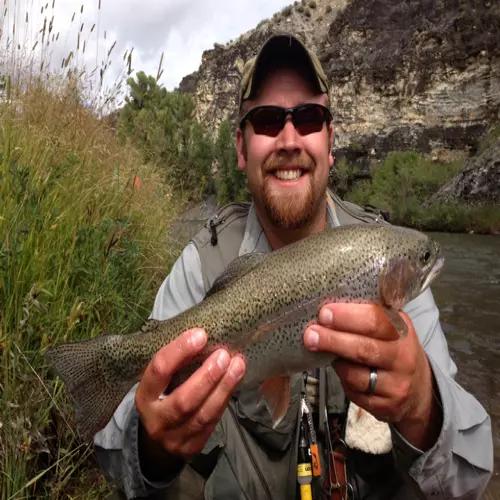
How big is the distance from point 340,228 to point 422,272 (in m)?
0.44

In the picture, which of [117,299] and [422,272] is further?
[117,299]

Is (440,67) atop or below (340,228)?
atop

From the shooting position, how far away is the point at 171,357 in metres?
1.73

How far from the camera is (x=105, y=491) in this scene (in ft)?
8.20

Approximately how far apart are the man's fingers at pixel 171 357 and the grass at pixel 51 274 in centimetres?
70

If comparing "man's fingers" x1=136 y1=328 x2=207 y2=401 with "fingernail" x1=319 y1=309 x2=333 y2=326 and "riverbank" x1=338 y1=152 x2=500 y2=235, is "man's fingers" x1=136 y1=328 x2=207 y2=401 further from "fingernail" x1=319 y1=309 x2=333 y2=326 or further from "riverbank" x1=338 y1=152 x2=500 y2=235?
"riverbank" x1=338 y1=152 x2=500 y2=235

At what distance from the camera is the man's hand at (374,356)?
1667 millimetres

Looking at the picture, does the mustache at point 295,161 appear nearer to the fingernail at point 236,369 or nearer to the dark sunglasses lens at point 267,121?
the dark sunglasses lens at point 267,121

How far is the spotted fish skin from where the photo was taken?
186 cm

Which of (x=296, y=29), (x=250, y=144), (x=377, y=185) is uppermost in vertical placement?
(x=296, y=29)

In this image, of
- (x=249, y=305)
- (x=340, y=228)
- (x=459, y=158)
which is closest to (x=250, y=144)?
(x=340, y=228)

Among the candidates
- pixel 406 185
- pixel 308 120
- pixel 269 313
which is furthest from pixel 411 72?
pixel 269 313

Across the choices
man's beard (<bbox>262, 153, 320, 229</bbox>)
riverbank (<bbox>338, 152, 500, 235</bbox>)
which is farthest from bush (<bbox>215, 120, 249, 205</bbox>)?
man's beard (<bbox>262, 153, 320, 229</bbox>)

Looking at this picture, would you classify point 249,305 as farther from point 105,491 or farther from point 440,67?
point 440,67
